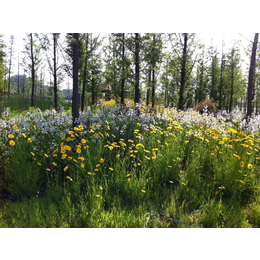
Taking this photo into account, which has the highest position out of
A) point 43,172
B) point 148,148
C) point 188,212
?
point 148,148

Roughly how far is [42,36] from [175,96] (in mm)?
15245

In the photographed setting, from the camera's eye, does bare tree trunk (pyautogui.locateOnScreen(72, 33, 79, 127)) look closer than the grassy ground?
No

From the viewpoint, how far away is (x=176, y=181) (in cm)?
351

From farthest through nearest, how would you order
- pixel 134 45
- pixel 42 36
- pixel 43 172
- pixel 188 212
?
pixel 42 36 → pixel 134 45 → pixel 43 172 → pixel 188 212

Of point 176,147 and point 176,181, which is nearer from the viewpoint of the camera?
point 176,181

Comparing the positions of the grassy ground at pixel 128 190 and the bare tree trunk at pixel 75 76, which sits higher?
the bare tree trunk at pixel 75 76

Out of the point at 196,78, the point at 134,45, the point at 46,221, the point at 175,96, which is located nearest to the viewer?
the point at 46,221

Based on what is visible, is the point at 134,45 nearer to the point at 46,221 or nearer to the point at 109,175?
the point at 109,175

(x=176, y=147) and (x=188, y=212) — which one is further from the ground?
(x=176, y=147)

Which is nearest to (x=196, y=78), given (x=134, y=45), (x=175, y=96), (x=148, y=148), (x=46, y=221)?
(x=175, y=96)

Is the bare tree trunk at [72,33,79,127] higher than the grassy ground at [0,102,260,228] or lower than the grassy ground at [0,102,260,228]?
higher

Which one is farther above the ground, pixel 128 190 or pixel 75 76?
pixel 75 76

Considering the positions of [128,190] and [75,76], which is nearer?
[128,190]

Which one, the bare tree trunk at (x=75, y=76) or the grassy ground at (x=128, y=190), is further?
the bare tree trunk at (x=75, y=76)
